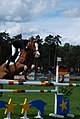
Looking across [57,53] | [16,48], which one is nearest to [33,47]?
[16,48]

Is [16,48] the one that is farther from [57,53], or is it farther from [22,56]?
[57,53]

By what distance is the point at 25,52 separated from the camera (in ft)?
25.9

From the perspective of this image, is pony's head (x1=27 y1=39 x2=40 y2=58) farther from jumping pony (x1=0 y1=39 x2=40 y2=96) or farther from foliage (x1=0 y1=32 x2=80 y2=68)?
foliage (x1=0 y1=32 x2=80 y2=68)

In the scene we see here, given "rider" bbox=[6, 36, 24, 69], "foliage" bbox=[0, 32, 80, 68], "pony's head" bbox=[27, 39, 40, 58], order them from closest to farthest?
"pony's head" bbox=[27, 39, 40, 58]
"rider" bbox=[6, 36, 24, 69]
"foliage" bbox=[0, 32, 80, 68]

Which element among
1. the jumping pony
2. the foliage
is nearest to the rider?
the jumping pony

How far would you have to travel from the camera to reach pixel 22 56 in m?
7.84

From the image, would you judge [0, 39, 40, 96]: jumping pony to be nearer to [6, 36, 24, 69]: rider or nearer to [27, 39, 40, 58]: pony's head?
[27, 39, 40, 58]: pony's head

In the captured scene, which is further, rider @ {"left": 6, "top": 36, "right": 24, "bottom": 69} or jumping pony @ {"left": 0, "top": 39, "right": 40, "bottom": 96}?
rider @ {"left": 6, "top": 36, "right": 24, "bottom": 69}

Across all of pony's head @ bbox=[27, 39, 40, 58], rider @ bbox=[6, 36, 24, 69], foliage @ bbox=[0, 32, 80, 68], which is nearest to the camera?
pony's head @ bbox=[27, 39, 40, 58]

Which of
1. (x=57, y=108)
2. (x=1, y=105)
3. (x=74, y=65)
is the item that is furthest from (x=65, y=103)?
(x=74, y=65)

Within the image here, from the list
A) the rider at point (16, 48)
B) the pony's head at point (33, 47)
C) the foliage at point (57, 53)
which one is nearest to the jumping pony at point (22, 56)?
the pony's head at point (33, 47)

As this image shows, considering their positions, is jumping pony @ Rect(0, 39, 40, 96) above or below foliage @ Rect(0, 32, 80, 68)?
below

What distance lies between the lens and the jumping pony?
775cm

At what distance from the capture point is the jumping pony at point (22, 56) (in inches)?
305
